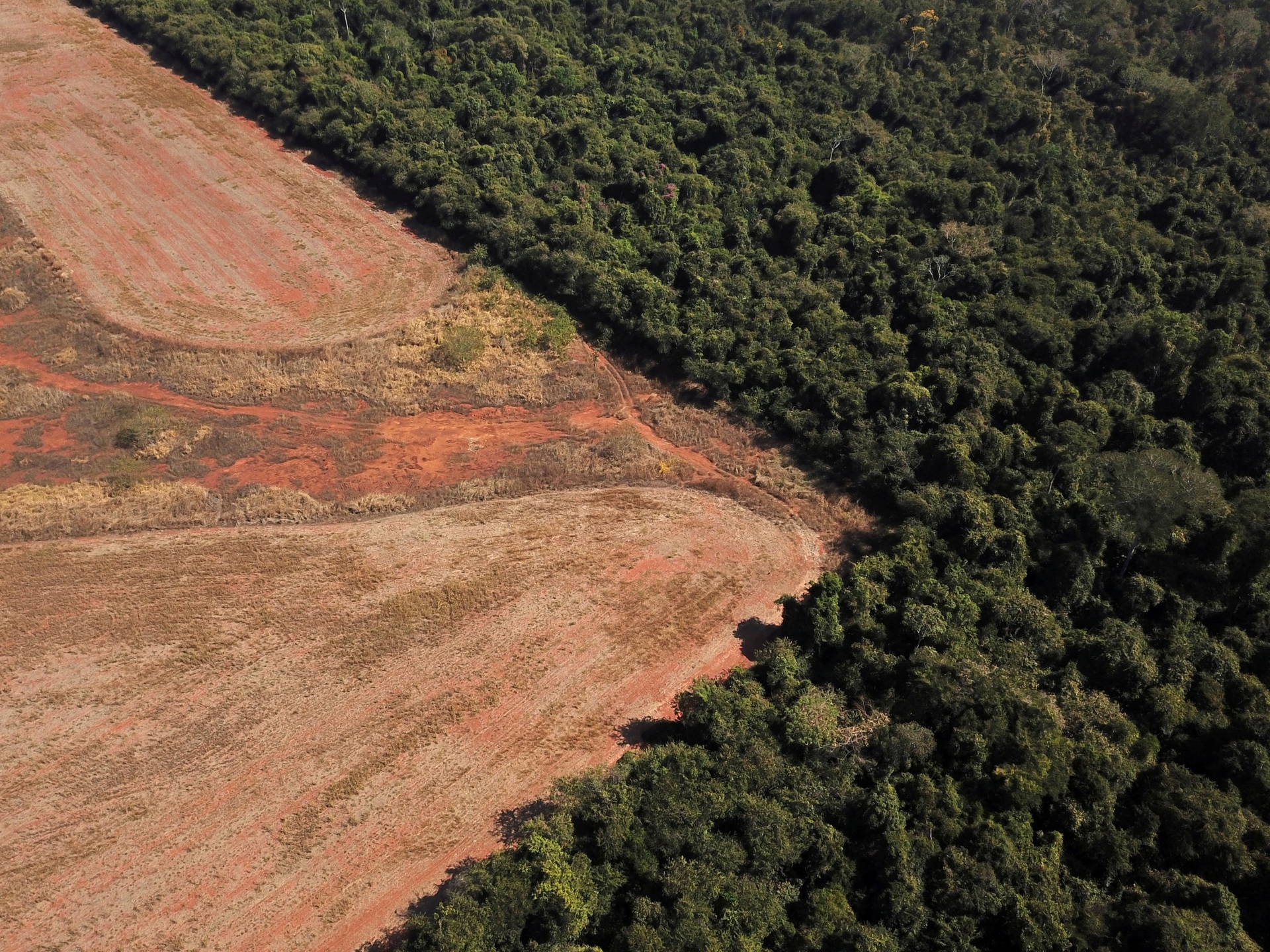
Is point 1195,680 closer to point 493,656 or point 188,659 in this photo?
point 493,656

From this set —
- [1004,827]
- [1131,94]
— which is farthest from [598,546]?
[1131,94]

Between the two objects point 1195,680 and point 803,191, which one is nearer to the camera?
point 1195,680

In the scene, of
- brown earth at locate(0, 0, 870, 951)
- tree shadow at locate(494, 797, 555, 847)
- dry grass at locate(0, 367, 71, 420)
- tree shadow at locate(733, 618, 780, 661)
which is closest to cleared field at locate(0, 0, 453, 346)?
brown earth at locate(0, 0, 870, 951)

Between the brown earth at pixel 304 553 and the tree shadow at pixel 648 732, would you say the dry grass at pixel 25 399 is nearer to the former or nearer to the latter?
the brown earth at pixel 304 553

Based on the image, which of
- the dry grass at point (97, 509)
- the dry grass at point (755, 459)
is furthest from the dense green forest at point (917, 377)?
the dry grass at point (97, 509)

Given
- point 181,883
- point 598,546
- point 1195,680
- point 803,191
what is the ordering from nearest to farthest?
point 181,883
point 1195,680
point 598,546
point 803,191

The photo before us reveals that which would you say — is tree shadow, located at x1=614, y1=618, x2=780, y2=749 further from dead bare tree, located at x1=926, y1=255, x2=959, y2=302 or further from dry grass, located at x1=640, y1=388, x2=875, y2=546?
dead bare tree, located at x1=926, y1=255, x2=959, y2=302

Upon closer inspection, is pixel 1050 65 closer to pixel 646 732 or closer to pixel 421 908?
pixel 646 732
